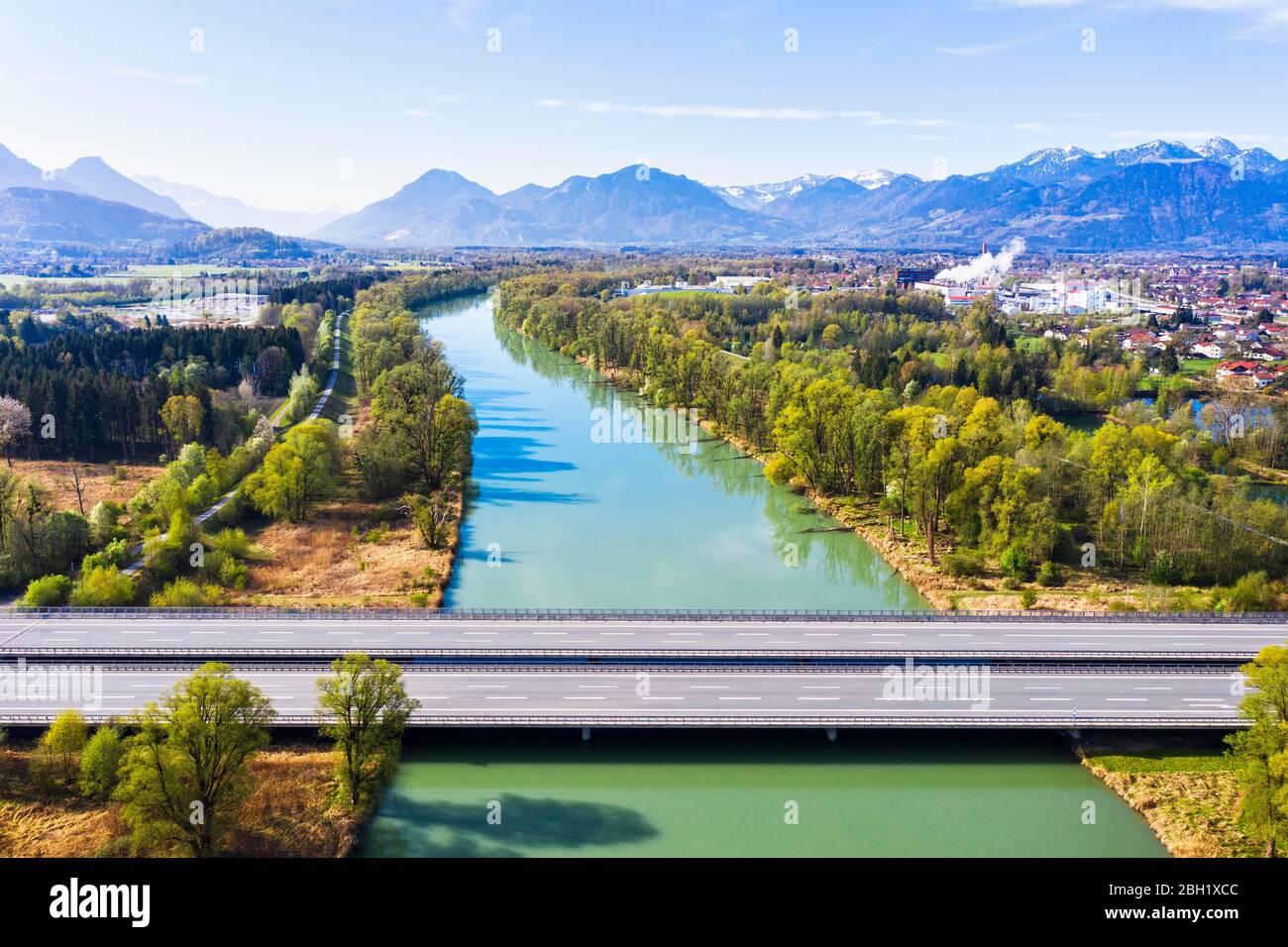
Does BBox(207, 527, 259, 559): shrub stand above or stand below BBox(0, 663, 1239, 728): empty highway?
above

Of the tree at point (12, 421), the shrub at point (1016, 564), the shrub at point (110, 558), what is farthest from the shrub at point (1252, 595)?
the tree at point (12, 421)

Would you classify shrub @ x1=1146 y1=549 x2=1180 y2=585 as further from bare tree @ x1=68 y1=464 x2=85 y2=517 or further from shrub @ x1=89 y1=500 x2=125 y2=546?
bare tree @ x1=68 y1=464 x2=85 y2=517

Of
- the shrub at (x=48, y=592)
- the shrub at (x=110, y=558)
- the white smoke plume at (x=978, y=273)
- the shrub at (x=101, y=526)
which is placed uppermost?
the white smoke plume at (x=978, y=273)

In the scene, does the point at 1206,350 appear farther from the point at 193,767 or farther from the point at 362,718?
the point at 193,767

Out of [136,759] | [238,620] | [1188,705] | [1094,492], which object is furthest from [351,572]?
[1094,492]

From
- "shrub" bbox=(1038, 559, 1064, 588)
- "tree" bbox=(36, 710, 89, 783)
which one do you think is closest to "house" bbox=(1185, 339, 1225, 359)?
"shrub" bbox=(1038, 559, 1064, 588)

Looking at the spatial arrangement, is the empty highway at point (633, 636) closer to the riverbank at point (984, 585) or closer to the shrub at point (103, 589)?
the shrub at point (103, 589)
